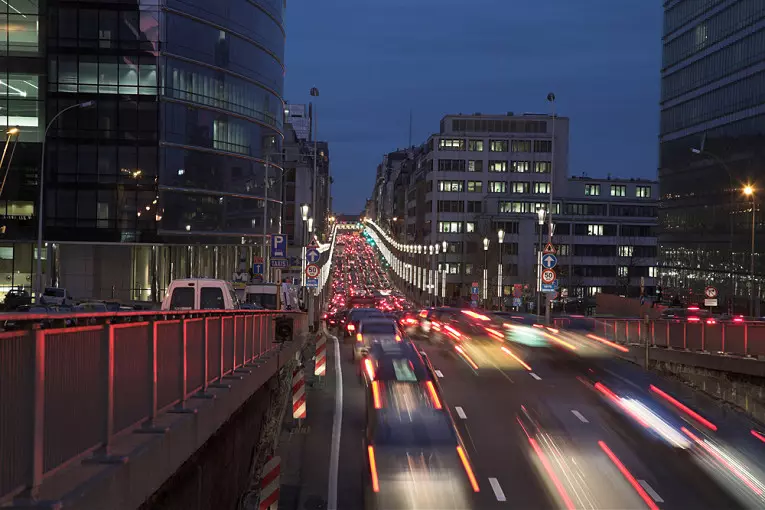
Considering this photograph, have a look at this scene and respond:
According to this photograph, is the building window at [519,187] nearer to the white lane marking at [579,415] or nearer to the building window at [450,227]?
the building window at [450,227]

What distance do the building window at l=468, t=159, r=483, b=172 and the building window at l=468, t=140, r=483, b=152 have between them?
1741 mm

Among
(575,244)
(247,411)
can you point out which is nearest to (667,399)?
(247,411)

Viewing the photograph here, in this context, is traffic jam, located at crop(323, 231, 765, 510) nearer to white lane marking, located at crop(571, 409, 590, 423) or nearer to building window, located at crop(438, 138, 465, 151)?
white lane marking, located at crop(571, 409, 590, 423)

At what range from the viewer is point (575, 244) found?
415ft

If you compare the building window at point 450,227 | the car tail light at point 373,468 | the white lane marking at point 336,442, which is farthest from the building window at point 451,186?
the car tail light at point 373,468

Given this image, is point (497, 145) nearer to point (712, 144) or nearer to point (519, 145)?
point (519, 145)

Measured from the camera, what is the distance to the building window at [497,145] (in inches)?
5477

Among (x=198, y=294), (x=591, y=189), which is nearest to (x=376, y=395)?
(x=198, y=294)

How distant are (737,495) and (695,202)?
7052 cm

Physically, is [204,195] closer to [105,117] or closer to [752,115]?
[105,117]

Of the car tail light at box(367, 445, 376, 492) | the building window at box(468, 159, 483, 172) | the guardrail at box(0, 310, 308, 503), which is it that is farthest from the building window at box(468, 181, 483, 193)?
the guardrail at box(0, 310, 308, 503)

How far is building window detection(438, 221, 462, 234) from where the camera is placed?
138875mm

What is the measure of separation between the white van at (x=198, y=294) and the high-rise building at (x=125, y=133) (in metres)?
31.8

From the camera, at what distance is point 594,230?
127812mm
